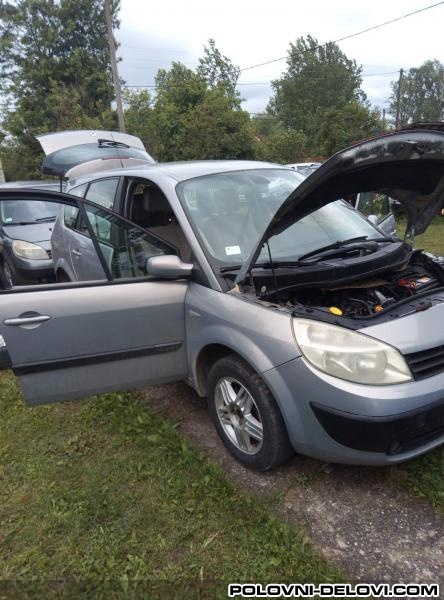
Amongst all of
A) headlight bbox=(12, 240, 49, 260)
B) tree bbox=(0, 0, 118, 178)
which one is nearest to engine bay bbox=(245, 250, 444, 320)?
headlight bbox=(12, 240, 49, 260)

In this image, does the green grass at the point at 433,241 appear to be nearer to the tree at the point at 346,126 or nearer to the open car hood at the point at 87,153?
the open car hood at the point at 87,153

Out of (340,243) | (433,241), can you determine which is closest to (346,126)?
(433,241)

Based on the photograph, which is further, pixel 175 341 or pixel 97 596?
pixel 175 341

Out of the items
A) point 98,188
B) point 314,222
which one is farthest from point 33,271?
point 314,222

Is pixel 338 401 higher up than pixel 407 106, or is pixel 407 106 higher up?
pixel 407 106

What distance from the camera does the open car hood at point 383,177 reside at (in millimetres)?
1933

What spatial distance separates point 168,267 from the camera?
2590 mm

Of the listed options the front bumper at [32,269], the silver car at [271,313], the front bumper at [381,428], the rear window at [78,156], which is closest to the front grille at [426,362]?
the silver car at [271,313]

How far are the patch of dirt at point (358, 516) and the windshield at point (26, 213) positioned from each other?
4.93 m

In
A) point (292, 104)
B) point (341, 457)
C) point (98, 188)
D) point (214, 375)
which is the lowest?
point (341, 457)

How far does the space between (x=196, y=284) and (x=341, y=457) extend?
124 centimetres

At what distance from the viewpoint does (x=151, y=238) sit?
2.84 meters

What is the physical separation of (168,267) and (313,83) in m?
53.7

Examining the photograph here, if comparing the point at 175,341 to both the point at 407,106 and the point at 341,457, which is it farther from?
the point at 407,106
